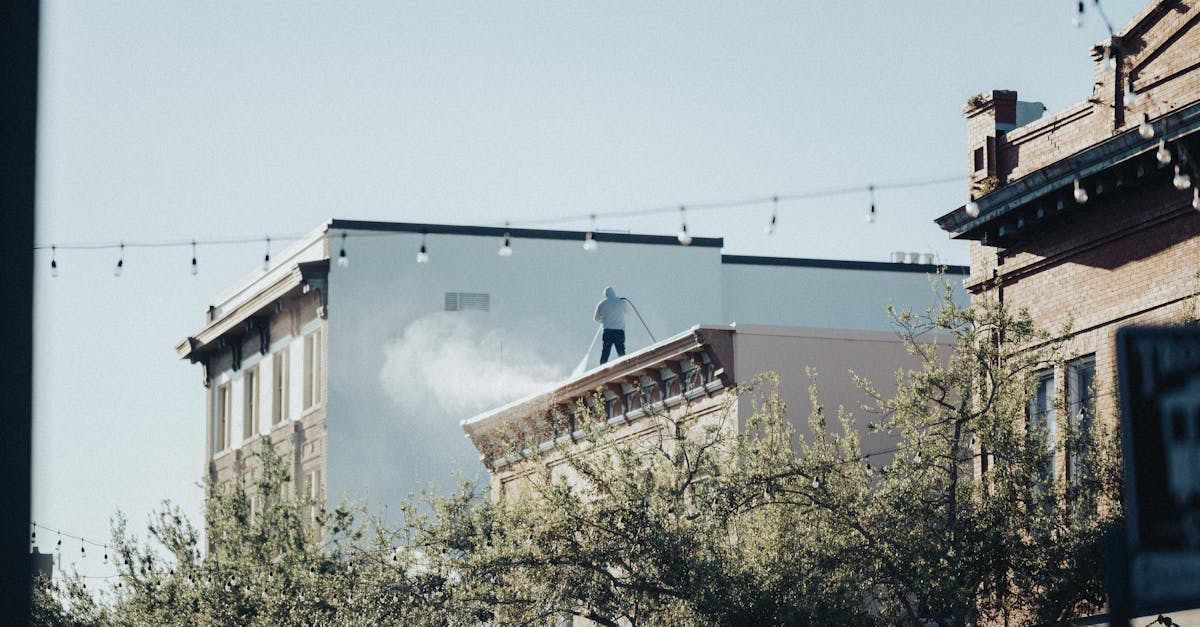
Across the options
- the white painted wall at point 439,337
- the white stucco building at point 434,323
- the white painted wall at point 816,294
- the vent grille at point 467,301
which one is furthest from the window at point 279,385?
the white painted wall at point 816,294

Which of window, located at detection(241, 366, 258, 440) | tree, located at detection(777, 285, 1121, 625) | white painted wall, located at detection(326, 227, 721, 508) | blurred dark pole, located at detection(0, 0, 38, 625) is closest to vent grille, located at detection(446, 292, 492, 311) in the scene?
white painted wall, located at detection(326, 227, 721, 508)

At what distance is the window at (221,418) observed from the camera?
154 feet

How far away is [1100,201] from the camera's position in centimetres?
1927

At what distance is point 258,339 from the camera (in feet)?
144

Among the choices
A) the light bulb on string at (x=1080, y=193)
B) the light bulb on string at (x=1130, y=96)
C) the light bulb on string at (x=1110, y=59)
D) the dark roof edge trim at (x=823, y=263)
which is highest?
the dark roof edge trim at (x=823, y=263)

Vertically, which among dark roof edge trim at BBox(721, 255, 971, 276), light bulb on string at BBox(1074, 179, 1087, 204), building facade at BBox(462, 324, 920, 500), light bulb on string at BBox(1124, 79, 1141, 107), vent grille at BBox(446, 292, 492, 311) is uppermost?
dark roof edge trim at BBox(721, 255, 971, 276)

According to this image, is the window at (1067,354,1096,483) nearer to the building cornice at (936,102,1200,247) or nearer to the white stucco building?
the building cornice at (936,102,1200,247)

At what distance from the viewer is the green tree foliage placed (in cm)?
1524

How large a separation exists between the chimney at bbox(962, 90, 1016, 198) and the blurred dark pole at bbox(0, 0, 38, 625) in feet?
64.7

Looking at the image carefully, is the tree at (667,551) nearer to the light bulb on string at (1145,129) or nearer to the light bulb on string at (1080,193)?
the light bulb on string at (1080,193)

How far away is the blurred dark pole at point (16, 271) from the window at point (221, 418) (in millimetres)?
45259

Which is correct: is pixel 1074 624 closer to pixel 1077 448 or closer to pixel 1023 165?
pixel 1077 448

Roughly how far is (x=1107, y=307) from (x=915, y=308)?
952 inches

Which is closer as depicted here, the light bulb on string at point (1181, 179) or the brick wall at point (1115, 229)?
the light bulb on string at point (1181, 179)
